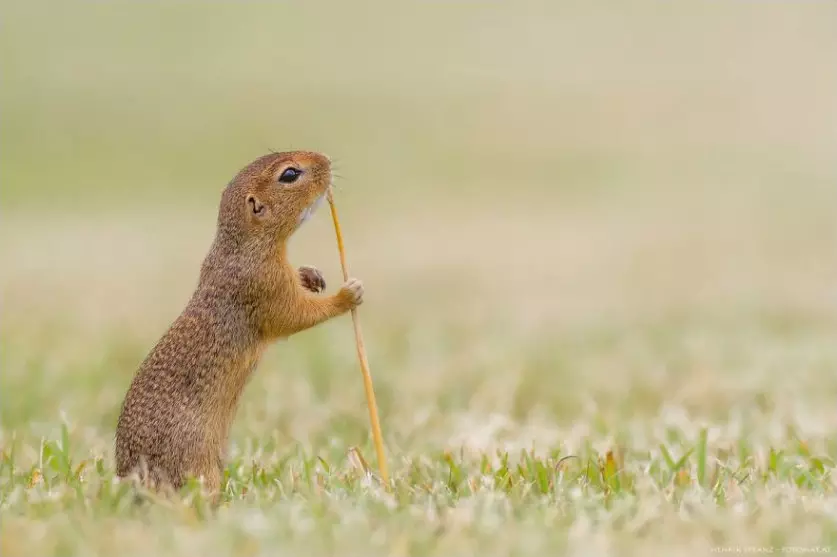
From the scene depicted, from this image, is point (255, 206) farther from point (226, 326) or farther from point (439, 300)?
point (439, 300)

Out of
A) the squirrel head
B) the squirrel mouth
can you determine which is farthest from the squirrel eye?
the squirrel mouth

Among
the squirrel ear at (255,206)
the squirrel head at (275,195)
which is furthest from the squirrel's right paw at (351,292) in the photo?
the squirrel ear at (255,206)

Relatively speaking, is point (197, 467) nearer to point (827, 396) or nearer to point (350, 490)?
point (350, 490)

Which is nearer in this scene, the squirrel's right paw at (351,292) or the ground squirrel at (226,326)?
the ground squirrel at (226,326)

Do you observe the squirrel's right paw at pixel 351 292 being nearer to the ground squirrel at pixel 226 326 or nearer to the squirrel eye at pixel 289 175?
the ground squirrel at pixel 226 326

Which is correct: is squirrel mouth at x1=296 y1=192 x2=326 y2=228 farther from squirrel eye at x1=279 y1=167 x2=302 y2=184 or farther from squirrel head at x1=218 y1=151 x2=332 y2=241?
squirrel eye at x1=279 y1=167 x2=302 y2=184

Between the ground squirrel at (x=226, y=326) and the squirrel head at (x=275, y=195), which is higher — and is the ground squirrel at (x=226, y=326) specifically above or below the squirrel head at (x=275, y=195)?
below

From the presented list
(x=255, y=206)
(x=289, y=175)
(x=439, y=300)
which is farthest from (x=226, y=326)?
(x=439, y=300)
